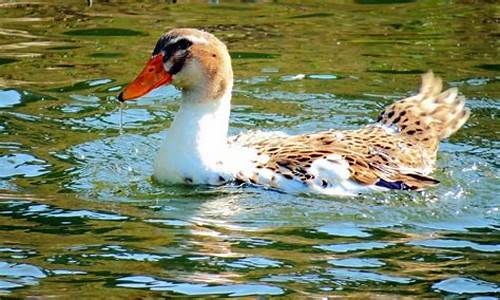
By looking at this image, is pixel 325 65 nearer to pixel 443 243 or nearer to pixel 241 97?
pixel 241 97

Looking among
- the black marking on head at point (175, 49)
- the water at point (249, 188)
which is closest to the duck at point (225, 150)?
the black marking on head at point (175, 49)

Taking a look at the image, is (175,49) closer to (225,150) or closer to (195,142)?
(195,142)

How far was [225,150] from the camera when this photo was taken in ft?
34.7

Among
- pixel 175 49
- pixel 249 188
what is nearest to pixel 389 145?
pixel 249 188

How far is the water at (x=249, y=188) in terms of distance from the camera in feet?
28.1

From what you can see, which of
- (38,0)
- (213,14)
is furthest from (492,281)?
(38,0)

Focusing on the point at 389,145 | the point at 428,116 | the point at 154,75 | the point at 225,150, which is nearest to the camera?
the point at 225,150

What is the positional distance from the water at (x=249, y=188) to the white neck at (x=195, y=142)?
182mm

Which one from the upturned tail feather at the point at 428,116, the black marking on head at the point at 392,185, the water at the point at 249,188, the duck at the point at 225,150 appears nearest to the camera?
the water at the point at 249,188

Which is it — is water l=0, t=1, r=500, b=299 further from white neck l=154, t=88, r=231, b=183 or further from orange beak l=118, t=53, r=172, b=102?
orange beak l=118, t=53, r=172, b=102

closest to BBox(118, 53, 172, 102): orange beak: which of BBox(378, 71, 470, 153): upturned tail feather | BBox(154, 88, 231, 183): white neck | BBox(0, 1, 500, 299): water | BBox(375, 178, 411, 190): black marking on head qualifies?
BBox(154, 88, 231, 183): white neck

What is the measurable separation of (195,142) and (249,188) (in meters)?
0.54

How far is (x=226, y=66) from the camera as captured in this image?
10727 millimetres

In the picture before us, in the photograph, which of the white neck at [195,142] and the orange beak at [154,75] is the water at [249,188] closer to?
the white neck at [195,142]
